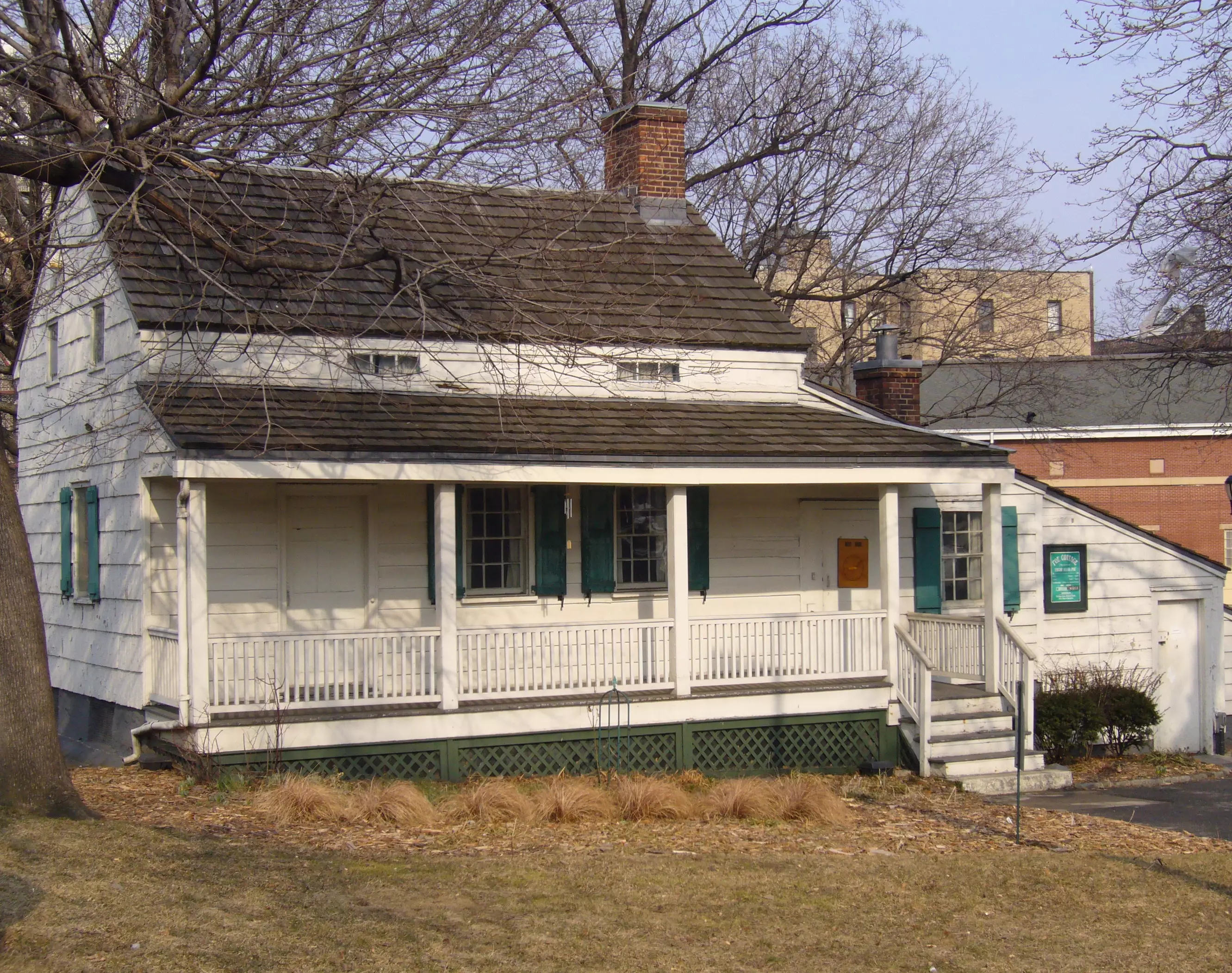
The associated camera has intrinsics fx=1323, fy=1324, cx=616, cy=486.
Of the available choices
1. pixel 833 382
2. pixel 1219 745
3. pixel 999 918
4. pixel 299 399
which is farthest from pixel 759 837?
pixel 833 382

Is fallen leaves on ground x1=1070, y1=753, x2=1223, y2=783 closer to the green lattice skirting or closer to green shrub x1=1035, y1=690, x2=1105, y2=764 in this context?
green shrub x1=1035, y1=690, x2=1105, y2=764

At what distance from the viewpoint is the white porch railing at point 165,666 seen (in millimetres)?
12523

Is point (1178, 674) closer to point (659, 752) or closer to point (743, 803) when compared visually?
point (659, 752)

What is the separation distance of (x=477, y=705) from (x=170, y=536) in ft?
11.7

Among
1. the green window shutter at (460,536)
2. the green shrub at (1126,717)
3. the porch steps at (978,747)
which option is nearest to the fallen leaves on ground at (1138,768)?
the green shrub at (1126,717)

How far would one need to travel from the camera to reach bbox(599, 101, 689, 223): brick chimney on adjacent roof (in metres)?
18.1

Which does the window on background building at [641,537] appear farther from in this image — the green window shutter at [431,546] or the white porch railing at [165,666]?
the white porch railing at [165,666]

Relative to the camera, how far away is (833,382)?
31.2m

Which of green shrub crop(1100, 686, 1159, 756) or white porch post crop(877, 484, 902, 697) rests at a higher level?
white porch post crop(877, 484, 902, 697)

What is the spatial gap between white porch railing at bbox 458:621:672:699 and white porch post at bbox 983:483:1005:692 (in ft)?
12.6

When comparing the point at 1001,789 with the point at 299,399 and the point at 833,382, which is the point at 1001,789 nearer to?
the point at 299,399

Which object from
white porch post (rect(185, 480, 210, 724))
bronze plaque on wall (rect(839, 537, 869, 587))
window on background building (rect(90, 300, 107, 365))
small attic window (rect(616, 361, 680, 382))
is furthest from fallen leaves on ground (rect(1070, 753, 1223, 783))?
window on background building (rect(90, 300, 107, 365))

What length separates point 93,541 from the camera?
15.1 metres

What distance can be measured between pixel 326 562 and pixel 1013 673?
7922 millimetres
